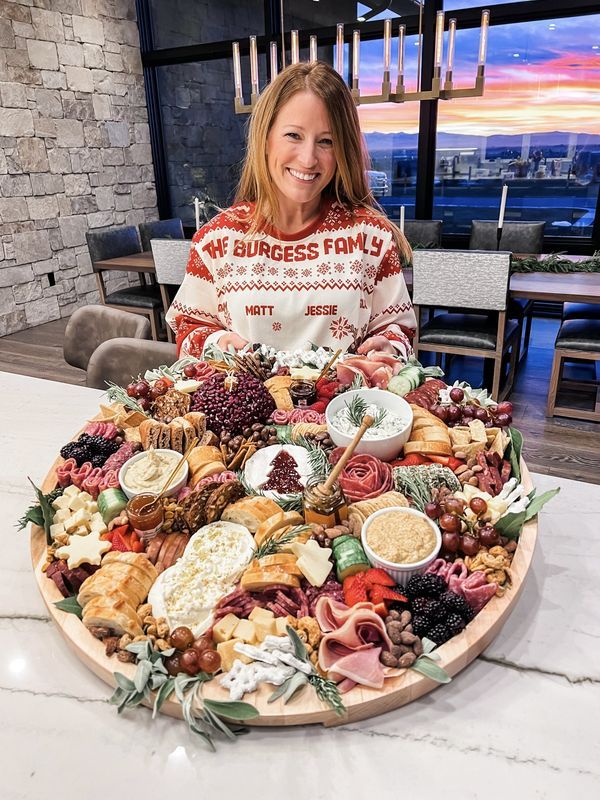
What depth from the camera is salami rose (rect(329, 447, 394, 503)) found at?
94 centimetres

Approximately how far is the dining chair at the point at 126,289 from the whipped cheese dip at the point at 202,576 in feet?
12.3

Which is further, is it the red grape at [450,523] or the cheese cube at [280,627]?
the red grape at [450,523]

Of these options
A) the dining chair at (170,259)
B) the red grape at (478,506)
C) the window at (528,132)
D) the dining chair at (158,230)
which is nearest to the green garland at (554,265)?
the window at (528,132)

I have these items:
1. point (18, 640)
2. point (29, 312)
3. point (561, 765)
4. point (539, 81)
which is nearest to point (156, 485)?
point (18, 640)

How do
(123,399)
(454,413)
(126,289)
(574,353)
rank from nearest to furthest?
(454,413) → (123,399) → (574,353) → (126,289)

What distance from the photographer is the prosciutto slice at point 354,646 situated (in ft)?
2.27

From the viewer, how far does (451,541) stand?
83cm

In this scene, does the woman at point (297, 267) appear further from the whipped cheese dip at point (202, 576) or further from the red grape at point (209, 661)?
the red grape at point (209, 661)

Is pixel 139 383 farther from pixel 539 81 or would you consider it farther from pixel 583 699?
pixel 539 81

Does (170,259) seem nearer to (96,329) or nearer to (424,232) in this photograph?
(424,232)

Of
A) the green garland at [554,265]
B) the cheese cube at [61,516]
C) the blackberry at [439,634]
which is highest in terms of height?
the cheese cube at [61,516]

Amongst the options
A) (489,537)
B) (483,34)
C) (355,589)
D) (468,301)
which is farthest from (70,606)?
(483,34)

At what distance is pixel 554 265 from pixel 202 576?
11.5ft

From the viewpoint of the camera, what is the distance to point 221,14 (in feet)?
18.9
